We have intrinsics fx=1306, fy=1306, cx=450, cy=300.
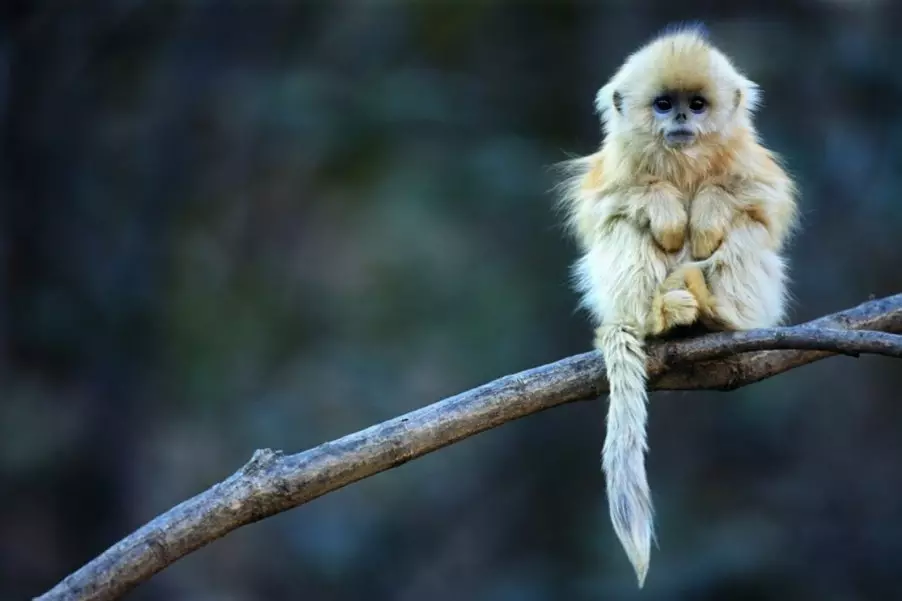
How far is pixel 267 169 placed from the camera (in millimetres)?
9445

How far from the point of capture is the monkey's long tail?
10.0ft

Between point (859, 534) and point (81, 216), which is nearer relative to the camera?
point (859, 534)

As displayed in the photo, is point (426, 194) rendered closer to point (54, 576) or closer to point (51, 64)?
point (51, 64)

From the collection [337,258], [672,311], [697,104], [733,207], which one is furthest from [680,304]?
[337,258]

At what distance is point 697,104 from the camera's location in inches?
142

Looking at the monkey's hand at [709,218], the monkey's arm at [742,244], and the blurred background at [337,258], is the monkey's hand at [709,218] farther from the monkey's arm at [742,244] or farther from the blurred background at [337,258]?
the blurred background at [337,258]

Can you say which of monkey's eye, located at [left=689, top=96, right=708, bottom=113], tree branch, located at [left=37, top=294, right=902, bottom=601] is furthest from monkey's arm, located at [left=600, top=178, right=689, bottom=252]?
tree branch, located at [left=37, top=294, right=902, bottom=601]

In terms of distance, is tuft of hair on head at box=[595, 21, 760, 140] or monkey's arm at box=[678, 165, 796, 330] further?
tuft of hair on head at box=[595, 21, 760, 140]

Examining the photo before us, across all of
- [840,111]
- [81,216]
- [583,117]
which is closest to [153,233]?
[81,216]

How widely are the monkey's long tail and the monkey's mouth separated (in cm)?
53

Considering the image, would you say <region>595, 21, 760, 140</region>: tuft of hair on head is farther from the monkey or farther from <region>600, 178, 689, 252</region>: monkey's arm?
<region>600, 178, 689, 252</region>: monkey's arm

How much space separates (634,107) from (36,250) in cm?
611

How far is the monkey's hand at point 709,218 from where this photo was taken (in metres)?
3.47

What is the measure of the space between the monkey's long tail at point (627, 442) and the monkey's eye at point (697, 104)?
66 cm
